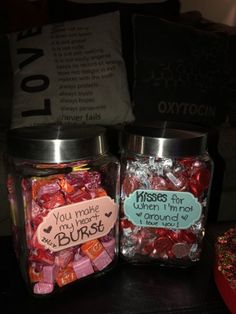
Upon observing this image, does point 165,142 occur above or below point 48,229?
above

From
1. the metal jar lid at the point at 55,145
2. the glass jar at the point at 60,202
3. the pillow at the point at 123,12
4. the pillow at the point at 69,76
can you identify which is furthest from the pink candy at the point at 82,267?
the pillow at the point at 123,12

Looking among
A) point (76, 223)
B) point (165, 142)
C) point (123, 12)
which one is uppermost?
point (123, 12)

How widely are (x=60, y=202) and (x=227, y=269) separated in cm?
25

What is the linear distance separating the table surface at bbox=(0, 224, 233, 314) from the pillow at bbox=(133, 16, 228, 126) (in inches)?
25.6

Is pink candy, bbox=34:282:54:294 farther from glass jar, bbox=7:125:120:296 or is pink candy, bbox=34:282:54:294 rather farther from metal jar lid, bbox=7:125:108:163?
metal jar lid, bbox=7:125:108:163

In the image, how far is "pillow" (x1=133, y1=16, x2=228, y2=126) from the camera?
1.12 metres

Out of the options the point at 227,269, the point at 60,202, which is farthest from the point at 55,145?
the point at 227,269

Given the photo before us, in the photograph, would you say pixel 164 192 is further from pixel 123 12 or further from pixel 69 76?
pixel 123 12

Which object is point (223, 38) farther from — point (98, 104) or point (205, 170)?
point (205, 170)

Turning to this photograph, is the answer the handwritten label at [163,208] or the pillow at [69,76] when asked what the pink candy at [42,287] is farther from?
the pillow at [69,76]

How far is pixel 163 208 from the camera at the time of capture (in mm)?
517

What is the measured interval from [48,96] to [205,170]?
64 centimetres

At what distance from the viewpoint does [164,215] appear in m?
0.52

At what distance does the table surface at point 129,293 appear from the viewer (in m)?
0.47
